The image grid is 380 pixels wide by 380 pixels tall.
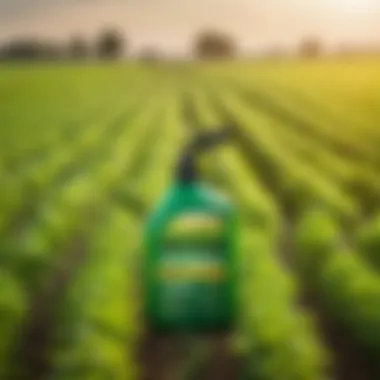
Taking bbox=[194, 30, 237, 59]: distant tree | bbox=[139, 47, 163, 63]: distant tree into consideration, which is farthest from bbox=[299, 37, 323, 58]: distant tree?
bbox=[139, 47, 163, 63]: distant tree

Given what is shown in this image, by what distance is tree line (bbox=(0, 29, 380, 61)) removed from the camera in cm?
122

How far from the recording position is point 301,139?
1211 millimetres

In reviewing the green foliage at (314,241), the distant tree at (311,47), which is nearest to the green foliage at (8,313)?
the green foliage at (314,241)

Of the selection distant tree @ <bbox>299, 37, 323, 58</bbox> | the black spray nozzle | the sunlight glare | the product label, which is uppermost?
the sunlight glare

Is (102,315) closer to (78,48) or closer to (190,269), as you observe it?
(190,269)

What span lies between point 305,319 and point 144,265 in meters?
0.24

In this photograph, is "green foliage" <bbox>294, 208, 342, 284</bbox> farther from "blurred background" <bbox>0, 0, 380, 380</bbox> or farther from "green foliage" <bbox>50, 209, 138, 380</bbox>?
"green foliage" <bbox>50, 209, 138, 380</bbox>

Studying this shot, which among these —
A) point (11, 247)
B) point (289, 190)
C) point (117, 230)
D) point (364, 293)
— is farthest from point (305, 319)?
point (11, 247)

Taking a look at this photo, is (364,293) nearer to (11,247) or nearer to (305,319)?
(305,319)

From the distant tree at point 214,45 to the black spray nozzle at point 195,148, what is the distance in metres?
0.12

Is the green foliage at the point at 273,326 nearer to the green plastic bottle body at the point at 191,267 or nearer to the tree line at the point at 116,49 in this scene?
the green plastic bottle body at the point at 191,267

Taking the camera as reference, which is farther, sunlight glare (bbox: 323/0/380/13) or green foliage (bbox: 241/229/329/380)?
sunlight glare (bbox: 323/0/380/13)

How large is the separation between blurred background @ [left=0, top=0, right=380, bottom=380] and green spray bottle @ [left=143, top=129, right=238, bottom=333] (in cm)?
2

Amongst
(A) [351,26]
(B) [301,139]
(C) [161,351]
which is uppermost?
(A) [351,26]
